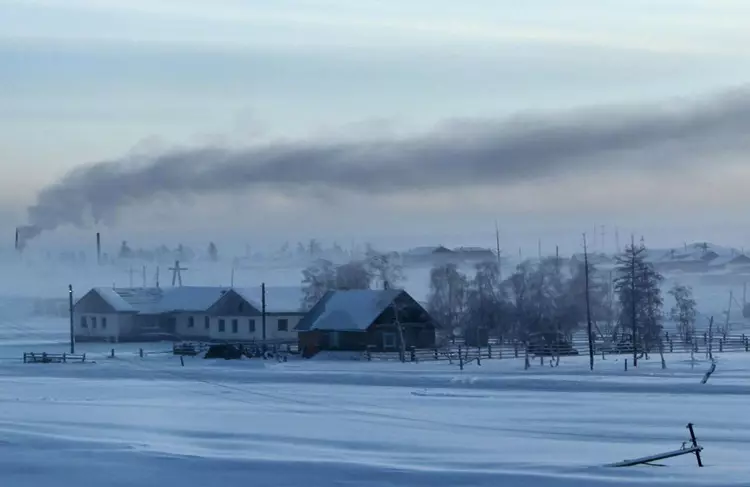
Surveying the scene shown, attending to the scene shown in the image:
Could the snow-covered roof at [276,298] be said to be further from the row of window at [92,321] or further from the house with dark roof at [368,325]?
the row of window at [92,321]

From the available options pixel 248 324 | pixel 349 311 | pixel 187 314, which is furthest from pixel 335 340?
pixel 187 314

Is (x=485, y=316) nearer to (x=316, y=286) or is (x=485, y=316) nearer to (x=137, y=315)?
(x=316, y=286)

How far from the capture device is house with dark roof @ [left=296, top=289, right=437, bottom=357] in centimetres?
7169

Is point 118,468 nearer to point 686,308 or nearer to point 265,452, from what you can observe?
point 265,452

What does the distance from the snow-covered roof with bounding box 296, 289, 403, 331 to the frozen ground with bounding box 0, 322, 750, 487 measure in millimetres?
16015

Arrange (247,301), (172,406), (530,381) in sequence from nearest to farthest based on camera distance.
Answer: (172,406) < (530,381) < (247,301)

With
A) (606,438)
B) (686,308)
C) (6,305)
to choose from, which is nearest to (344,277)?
(686,308)

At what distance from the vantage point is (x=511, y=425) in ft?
104

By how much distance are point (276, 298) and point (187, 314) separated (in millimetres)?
8848

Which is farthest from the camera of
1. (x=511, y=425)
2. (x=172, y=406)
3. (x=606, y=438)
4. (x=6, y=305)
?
(x=6, y=305)

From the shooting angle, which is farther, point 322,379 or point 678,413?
point 322,379

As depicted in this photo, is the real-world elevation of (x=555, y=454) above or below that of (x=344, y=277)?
below

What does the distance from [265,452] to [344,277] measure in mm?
81749

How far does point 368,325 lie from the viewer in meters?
70.9
